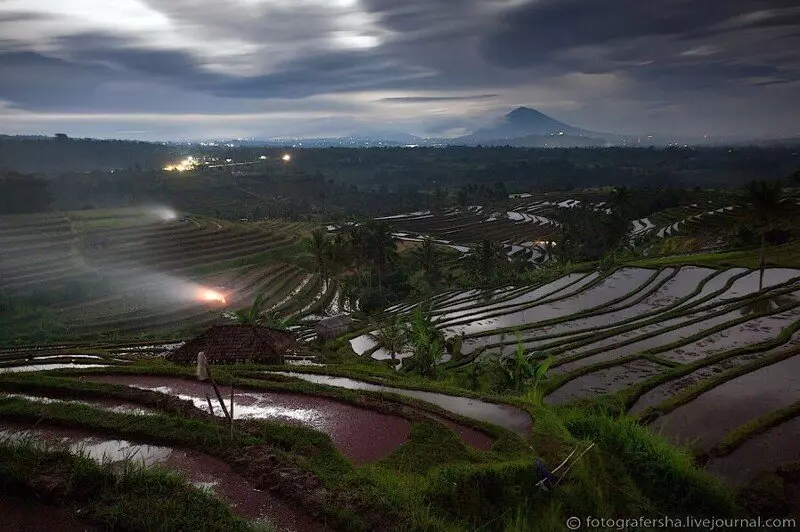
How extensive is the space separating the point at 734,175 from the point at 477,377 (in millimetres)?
166328

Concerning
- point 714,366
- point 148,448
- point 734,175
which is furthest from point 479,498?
point 734,175

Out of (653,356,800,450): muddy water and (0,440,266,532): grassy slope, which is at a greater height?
(0,440,266,532): grassy slope

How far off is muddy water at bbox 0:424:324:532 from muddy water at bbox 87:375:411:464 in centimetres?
212

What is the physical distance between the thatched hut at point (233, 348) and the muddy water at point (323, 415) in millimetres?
5591

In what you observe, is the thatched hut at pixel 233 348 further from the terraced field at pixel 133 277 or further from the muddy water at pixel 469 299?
the terraced field at pixel 133 277

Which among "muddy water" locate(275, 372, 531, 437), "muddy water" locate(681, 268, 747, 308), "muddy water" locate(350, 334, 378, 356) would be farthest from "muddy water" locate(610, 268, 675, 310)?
"muddy water" locate(275, 372, 531, 437)

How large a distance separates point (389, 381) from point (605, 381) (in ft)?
26.2

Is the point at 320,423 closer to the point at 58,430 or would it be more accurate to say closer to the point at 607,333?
the point at 58,430

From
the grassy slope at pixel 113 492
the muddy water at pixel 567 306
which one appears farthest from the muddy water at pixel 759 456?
the muddy water at pixel 567 306

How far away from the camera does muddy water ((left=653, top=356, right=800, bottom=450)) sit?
11969mm

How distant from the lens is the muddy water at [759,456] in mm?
9797

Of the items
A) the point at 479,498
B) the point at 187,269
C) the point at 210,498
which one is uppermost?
→ the point at 210,498

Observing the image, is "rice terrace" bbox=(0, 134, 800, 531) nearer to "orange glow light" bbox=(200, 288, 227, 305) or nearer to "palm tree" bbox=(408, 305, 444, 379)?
"palm tree" bbox=(408, 305, 444, 379)

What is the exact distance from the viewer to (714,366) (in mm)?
16797
